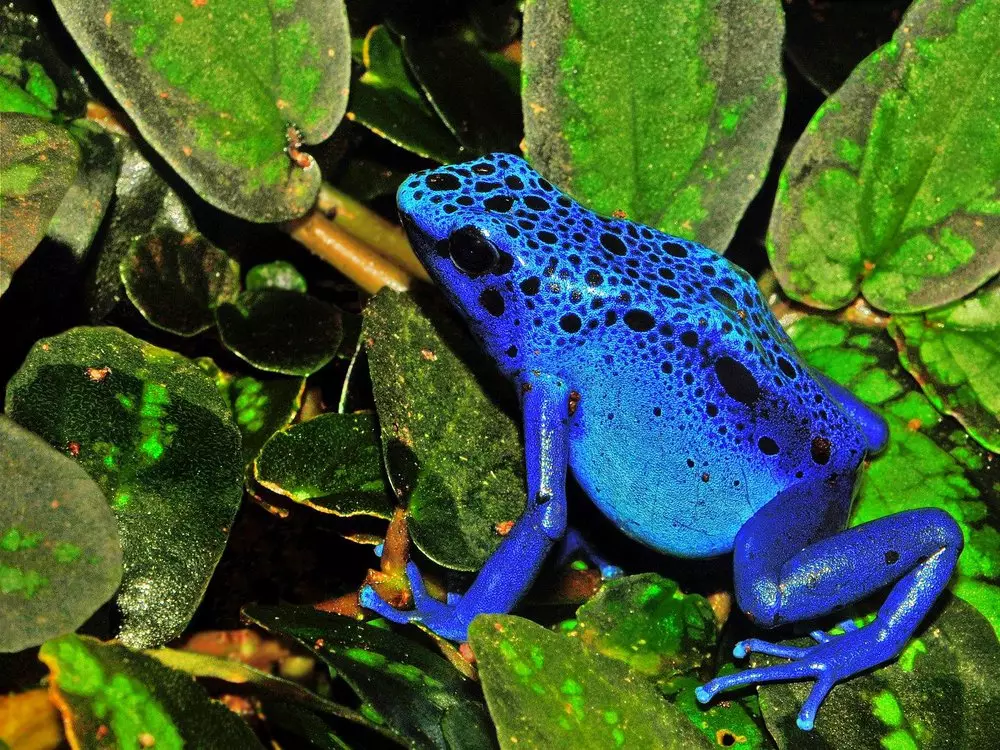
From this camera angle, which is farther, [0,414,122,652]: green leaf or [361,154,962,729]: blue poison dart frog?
[361,154,962,729]: blue poison dart frog

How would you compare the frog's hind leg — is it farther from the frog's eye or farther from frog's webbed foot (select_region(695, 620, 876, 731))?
the frog's eye

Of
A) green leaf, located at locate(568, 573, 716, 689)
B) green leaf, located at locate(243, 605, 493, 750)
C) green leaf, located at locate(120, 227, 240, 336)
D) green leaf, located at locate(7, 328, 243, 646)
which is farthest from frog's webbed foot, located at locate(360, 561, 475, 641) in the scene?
green leaf, located at locate(120, 227, 240, 336)

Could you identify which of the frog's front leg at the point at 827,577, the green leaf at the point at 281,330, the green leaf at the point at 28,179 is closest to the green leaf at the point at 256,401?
the green leaf at the point at 281,330

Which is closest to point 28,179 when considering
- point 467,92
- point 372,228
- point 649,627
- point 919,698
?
point 372,228

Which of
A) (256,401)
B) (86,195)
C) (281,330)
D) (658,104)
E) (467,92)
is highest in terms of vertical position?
(658,104)

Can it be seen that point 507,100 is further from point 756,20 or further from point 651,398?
point 651,398

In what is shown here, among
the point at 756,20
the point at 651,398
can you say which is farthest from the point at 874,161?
the point at 651,398

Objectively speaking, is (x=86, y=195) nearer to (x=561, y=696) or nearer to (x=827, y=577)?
(x=561, y=696)
